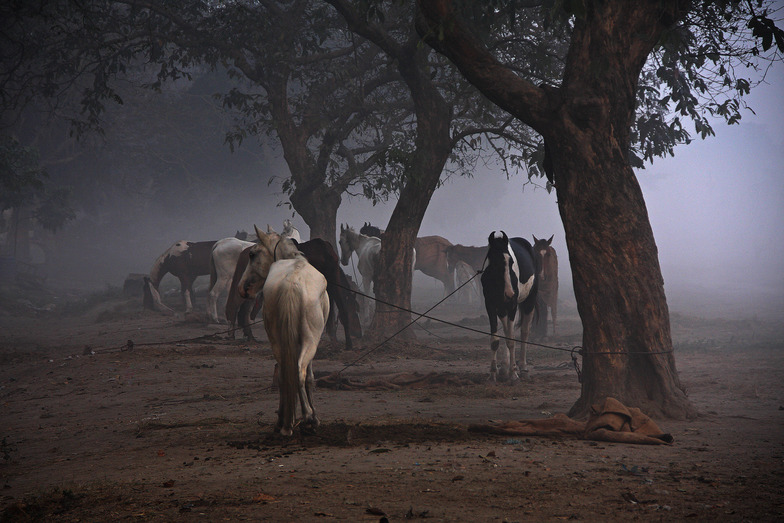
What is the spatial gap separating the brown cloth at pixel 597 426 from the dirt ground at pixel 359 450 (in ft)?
0.67

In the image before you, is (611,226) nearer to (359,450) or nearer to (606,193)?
(606,193)

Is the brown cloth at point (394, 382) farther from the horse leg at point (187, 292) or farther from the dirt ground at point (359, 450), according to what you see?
the horse leg at point (187, 292)

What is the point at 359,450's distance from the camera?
5.42m

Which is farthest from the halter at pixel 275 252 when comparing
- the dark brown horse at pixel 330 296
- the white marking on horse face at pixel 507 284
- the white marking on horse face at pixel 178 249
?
the white marking on horse face at pixel 178 249

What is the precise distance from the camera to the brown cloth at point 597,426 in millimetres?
6004

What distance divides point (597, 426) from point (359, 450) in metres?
2.31

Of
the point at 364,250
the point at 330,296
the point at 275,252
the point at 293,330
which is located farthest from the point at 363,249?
the point at 293,330

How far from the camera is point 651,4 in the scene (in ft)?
23.7

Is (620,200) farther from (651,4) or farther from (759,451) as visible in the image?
(759,451)

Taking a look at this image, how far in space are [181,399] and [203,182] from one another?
3695cm

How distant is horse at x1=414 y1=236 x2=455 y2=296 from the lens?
25.8 metres

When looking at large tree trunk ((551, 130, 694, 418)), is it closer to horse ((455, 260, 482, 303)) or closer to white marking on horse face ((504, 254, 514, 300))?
white marking on horse face ((504, 254, 514, 300))

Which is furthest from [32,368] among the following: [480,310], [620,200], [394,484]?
[480,310]

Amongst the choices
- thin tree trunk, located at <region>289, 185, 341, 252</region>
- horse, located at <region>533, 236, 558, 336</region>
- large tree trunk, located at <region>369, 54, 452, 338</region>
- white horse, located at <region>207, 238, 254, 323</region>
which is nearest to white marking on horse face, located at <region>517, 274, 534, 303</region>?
large tree trunk, located at <region>369, 54, 452, 338</region>
